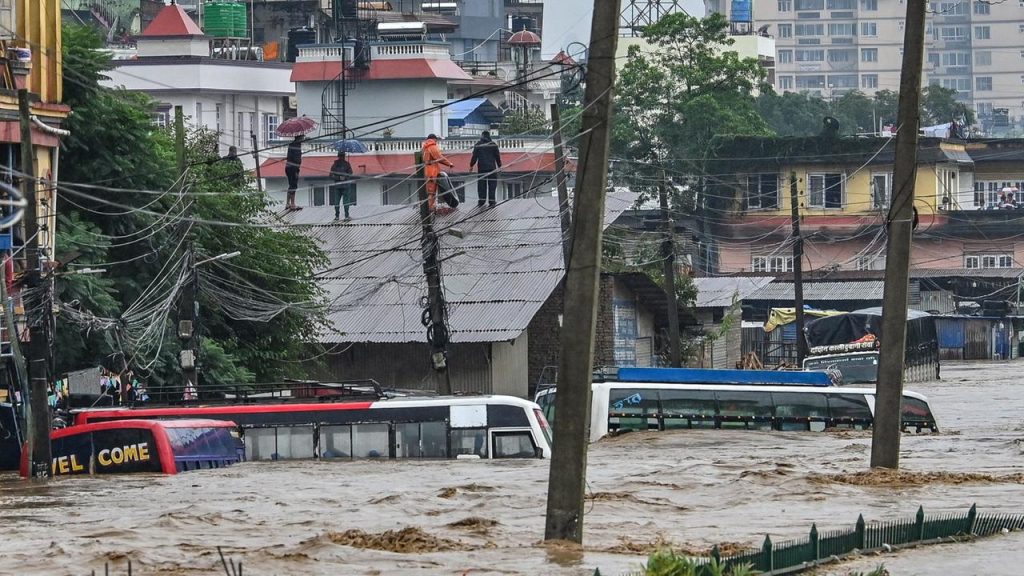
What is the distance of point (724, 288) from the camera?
65.1 meters

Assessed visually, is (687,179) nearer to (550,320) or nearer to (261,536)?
(550,320)

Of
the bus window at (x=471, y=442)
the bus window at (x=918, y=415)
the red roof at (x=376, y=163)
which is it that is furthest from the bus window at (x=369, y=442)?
the red roof at (x=376, y=163)

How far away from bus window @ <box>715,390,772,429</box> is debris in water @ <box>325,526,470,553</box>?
635 inches

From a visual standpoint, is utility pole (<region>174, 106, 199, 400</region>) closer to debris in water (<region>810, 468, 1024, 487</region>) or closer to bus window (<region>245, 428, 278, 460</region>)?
bus window (<region>245, 428, 278, 460</region>)

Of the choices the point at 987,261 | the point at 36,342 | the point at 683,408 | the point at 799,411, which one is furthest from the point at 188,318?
the point at 987,261

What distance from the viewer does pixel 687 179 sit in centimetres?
8131

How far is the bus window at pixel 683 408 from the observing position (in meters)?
36.1

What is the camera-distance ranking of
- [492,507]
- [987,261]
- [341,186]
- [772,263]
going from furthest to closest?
1. [772,263]
2. [987,261]
3. [341,186]
4. [492,507]

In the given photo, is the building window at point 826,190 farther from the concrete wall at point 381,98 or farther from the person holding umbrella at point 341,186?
the person holding umbrella at point 341,186

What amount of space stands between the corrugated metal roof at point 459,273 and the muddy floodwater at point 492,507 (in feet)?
30.5

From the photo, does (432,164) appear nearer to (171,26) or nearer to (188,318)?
(188,318)

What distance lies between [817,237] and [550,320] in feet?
116

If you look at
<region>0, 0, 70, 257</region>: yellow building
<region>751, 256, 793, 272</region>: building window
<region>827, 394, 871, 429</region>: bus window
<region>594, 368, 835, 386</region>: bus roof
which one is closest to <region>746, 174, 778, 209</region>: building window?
<region>751, 256, 793, 272</region>: building window

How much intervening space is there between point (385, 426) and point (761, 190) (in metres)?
49.5
